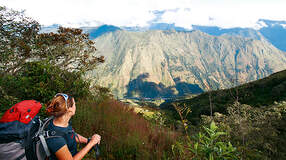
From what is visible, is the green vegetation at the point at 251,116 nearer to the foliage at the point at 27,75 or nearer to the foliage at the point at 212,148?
the foliage at the point at 212,148

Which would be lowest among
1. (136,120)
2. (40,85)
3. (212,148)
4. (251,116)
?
(251,116)

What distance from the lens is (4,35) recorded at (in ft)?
30.2

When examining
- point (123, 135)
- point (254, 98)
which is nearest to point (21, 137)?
point (123, 135)

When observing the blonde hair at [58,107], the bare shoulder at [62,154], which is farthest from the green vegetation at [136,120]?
the blonde hair at [58,107]

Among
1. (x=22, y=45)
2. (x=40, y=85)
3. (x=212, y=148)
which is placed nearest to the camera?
(x=212, y=148)

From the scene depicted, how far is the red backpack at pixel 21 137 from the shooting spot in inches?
76.7

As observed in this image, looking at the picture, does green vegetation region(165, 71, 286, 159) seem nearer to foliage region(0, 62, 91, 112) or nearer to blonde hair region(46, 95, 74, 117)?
blonde hair region(46, 95, 74, 117)

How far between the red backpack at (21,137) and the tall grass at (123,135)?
4.87 feet

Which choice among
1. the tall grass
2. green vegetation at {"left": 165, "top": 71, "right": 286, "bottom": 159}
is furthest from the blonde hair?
green vegetation at {"left": 165, "top": 71, "right": 286, "bottom": 159}

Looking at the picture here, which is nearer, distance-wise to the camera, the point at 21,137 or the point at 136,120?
the point at 21,137

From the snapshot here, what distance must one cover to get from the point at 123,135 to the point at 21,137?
1.90 m

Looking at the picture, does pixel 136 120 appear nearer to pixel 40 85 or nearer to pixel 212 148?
pixel 212 148

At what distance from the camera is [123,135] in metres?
3.43

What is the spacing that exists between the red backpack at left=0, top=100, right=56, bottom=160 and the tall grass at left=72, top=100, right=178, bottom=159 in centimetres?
149
